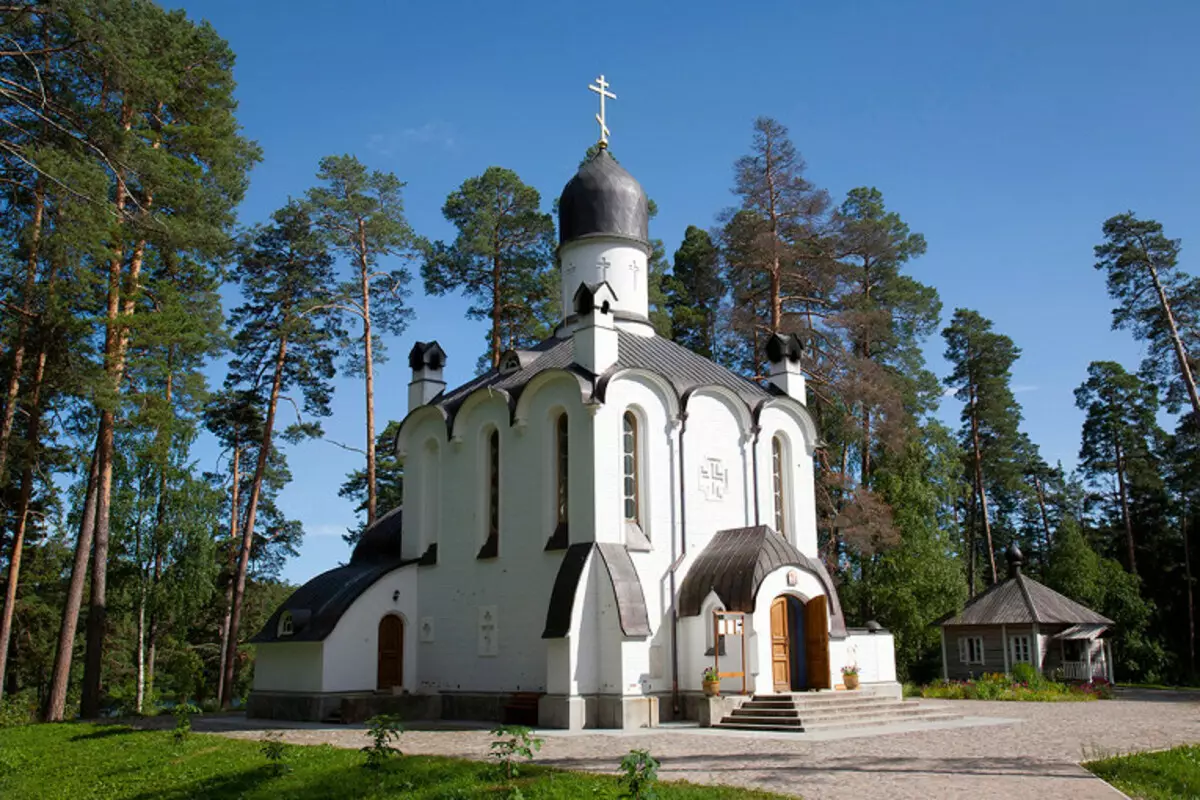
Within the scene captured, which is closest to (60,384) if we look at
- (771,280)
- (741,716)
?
(741,716)

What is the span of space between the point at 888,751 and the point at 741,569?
495cm

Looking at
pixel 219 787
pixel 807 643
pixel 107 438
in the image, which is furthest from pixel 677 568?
pixel 107 438

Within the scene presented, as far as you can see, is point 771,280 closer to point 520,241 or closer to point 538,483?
point 520,241

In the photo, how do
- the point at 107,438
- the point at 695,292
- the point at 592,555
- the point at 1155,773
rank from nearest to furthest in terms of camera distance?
the point at 1155,773 < the point at 592,555 < the point at 107,438 < the point at 695,292

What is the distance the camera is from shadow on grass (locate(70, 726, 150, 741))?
1530 cm

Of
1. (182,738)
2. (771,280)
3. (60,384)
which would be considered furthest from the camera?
(771,280)

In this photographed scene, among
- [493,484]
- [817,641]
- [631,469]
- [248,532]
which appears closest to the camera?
[817,641]

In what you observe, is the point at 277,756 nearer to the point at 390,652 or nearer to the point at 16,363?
the point at 390,652

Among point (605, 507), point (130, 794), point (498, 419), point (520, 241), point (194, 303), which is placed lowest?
point (130, 794)

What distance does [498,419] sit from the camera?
710 inches

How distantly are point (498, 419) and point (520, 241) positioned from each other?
11.3 meters

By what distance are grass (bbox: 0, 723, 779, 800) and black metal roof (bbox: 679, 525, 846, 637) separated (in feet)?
18.7

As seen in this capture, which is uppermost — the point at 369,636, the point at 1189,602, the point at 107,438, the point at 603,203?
the point at 603,203

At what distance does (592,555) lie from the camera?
15.7 m
